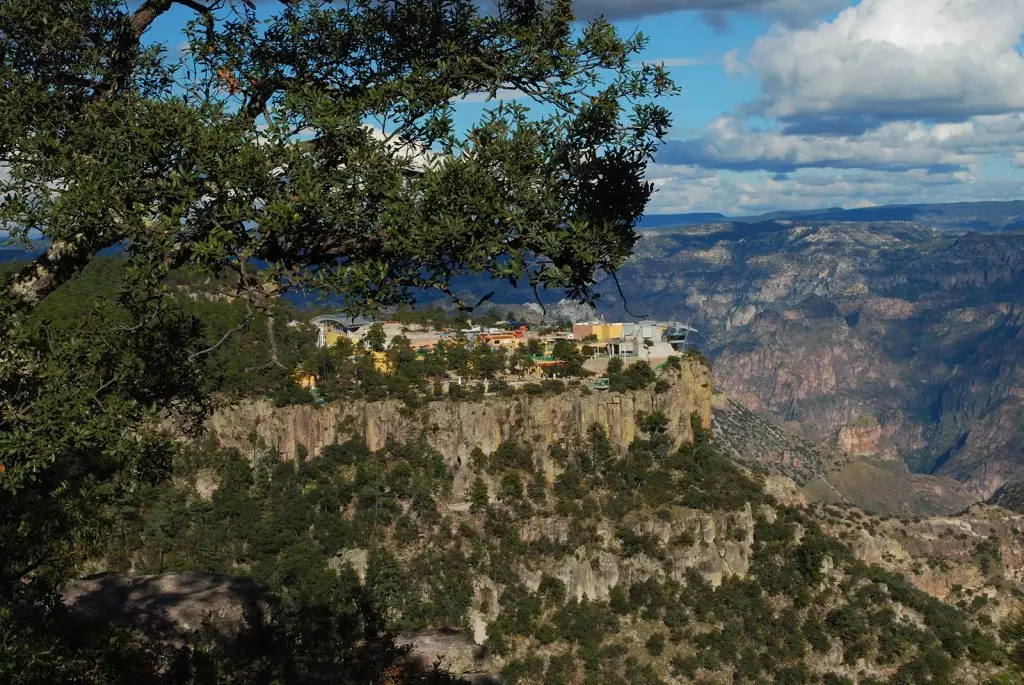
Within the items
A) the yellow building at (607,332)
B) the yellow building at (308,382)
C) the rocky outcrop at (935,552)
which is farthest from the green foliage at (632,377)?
the yellow building at (308,382)

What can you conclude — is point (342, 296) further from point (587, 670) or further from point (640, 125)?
point (587, 670)

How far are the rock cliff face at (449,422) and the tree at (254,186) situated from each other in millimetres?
88258

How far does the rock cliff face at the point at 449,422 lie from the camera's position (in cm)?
10869

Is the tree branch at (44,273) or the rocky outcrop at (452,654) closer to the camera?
the tree branch at (44,273)

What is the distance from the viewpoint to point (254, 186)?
1673cm

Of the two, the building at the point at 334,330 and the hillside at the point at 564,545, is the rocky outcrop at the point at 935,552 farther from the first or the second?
the building at the point at 334,330

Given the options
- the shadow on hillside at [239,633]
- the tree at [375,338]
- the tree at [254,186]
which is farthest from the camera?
the tree at [375,338]

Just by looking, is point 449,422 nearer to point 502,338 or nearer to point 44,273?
point 502,338

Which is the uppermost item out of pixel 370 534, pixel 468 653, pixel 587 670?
pixel 468 653

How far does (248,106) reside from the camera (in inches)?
758

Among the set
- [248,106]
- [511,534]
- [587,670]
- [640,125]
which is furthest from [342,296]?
[511,534]

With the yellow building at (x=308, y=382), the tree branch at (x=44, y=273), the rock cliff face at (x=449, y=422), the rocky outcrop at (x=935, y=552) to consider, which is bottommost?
the rocky outcrop at (x=935, y=552)

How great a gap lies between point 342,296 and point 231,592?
17.9 metres

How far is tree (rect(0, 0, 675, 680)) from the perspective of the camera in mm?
16906
